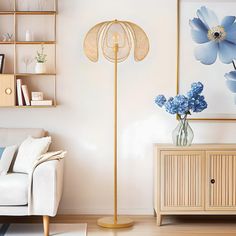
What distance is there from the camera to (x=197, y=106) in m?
5.15

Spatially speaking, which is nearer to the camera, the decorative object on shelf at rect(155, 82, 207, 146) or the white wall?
the decorative object on shelf at rect(155, 82, 207, 146)

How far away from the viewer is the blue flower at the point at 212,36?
546 cm

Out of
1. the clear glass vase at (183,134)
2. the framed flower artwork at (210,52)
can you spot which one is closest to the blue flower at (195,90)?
the clear glass vase at (183,134)

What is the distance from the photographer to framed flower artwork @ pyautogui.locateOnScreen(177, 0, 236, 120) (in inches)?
215

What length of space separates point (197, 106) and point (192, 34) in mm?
729

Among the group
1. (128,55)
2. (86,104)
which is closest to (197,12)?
(128,55)

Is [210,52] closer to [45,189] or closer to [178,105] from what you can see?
[178,105]

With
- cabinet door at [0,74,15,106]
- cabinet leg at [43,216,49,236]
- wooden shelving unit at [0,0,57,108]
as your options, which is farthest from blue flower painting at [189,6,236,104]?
cabinet leg at [43,216,49,236]

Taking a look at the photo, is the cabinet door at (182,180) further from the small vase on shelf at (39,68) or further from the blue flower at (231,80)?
the small vase on shelf at (39,68)

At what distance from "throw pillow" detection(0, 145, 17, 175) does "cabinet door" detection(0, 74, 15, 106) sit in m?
0.46

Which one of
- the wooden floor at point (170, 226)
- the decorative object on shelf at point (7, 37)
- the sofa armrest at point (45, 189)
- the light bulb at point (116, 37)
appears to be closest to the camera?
the sofa armrest at point (45, 189)

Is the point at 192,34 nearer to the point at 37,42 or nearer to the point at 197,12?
the point at 197,12

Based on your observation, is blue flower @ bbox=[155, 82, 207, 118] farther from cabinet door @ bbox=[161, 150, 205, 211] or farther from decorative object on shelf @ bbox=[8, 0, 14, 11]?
decorative object on shelf @ bbox=[8, 0, 14, 11]

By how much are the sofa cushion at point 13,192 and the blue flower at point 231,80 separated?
207cm
